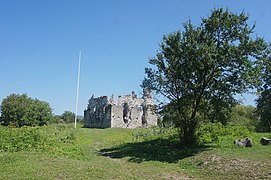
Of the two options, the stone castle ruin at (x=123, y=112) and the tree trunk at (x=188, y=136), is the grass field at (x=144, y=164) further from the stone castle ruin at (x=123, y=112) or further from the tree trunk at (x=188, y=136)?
the stone castle ruin at (x=123, y=112)

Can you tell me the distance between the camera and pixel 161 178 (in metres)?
11.0

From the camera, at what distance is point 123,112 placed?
43094 millimetres

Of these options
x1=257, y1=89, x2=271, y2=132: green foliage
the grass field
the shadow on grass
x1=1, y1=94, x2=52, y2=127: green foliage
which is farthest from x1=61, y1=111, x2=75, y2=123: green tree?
the shadow on grass

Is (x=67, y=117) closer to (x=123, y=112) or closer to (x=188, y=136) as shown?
(x=123, y=112)

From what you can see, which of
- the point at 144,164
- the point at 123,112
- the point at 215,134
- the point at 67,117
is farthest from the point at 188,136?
the point at 67,117

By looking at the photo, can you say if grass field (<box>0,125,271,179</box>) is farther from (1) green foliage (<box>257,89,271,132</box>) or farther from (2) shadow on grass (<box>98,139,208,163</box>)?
(1) green foliage (<box>257,89,271,132</box>)

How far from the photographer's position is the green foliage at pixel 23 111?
2115 inches

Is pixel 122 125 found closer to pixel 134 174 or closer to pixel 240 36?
pixel 240 36

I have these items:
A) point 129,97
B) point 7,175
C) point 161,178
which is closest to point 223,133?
point 161,178

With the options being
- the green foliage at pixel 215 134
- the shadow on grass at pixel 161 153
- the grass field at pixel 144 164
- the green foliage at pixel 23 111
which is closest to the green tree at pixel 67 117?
the green foliage at pixel 23 111

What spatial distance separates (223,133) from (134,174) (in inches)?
571

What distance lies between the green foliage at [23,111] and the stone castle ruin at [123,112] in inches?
549

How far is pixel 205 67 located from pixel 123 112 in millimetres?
27281

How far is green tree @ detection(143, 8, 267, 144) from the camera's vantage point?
1639 centimetres
